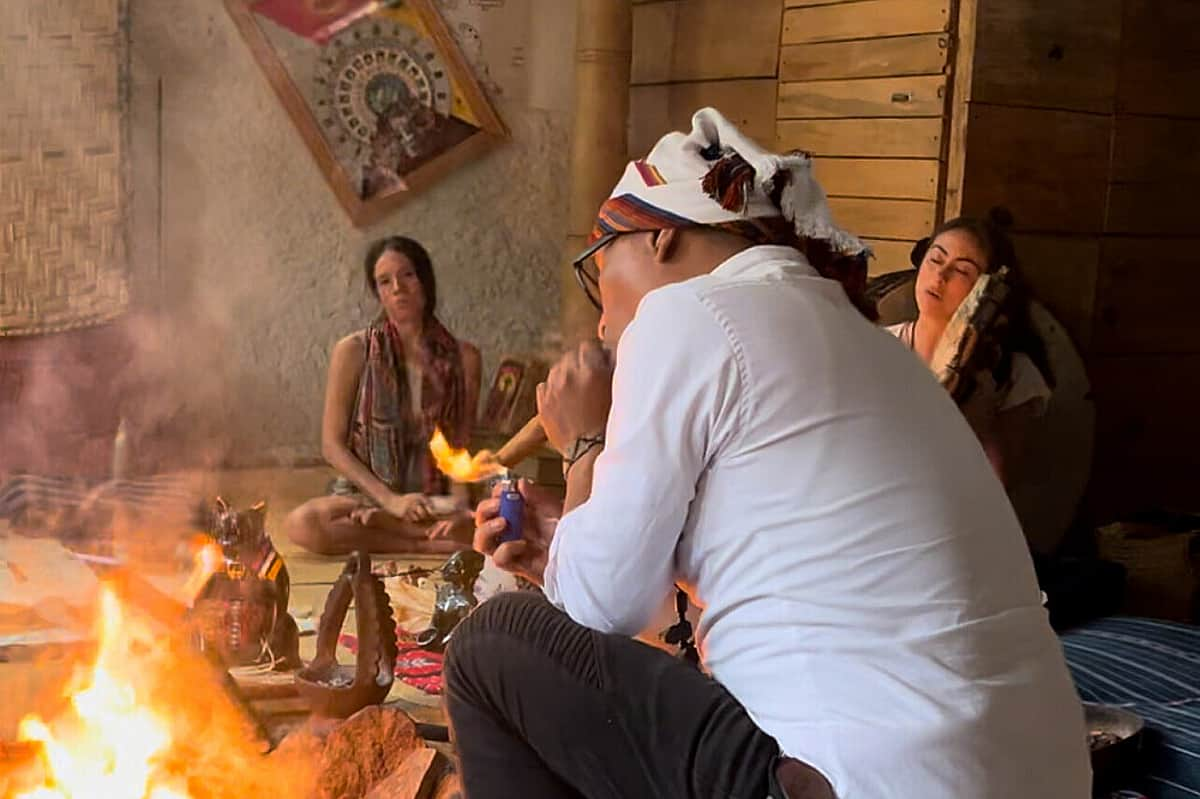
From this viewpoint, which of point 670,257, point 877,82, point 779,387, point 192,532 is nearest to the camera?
point 779,387

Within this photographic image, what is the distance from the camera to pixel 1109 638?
8.61ft

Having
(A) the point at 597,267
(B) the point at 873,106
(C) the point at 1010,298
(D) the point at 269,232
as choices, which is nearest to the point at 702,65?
(B) the point at 873,106

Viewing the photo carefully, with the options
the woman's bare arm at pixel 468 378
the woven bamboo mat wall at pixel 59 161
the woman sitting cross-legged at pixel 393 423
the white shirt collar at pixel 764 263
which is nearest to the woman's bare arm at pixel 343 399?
the woman sitting cross-legged at pixel 393 423

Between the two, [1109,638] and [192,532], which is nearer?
[1109,638]

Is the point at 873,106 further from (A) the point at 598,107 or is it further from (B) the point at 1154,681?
(B) the point at 1154,681

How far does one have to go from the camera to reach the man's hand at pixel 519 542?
172 cm

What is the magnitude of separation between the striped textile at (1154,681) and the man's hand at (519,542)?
1.01 metres

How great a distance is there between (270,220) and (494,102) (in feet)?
2.89

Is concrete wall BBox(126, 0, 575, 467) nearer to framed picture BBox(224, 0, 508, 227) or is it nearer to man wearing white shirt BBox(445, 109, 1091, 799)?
framed picture BBox(224, 0, 508, 227)

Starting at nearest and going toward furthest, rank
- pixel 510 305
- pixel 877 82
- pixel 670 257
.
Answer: pixel 670 257, pixel 877 82, pixel 510 305

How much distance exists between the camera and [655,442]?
1.30 m

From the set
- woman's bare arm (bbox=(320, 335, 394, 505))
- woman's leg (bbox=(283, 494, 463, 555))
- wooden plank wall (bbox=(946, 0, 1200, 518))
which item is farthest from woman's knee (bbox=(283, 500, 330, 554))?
wooden plank wall (bbox=(946, 0, 1200, 518))

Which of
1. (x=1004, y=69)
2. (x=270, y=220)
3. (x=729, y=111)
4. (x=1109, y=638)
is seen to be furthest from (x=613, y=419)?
(x=270, y=220)

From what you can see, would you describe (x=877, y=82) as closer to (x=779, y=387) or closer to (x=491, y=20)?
(x=491, y=20)
